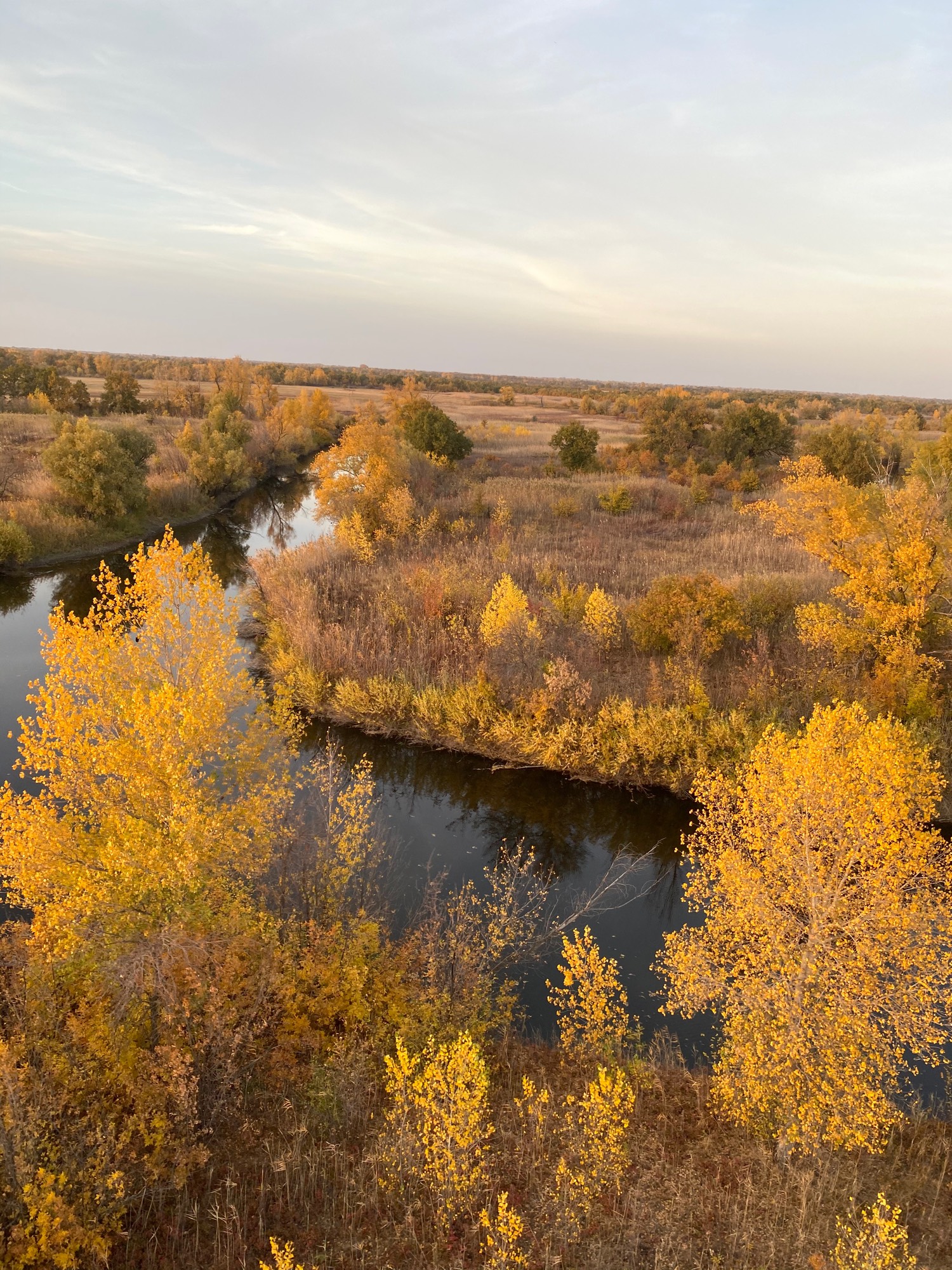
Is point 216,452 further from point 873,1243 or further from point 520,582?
point 873,1243

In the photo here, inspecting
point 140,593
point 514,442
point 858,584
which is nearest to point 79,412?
point 514,442

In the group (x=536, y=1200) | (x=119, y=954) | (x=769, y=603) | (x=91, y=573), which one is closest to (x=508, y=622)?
(x=769, y=603)

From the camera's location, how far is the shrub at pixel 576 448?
43.6 meters

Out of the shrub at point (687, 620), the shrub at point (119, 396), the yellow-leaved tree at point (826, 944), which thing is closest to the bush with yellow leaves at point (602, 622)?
the shrub at point (687, 620)

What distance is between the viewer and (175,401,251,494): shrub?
42219 mm

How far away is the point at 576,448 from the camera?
143 feet

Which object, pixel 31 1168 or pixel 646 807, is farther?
pixel 646 807

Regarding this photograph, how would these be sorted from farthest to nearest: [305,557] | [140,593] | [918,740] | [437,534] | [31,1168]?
1. [437,534]
2. [305,557]
3. [918,740]
4. [140,593]
5. [31,1168]

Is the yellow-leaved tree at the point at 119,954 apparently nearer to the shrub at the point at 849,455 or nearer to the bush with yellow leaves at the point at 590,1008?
the bush with yellow leaves at the point at 590,1008

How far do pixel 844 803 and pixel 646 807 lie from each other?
9104 millimetres

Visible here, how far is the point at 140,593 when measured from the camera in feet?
35.5

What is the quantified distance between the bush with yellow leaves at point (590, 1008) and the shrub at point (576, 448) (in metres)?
36.8

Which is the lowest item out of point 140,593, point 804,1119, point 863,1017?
point 804,1119

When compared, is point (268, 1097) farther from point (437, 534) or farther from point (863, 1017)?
point (437, 534)
